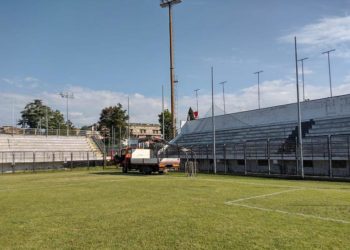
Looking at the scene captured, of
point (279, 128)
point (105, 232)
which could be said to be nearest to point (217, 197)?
point (105, 232)

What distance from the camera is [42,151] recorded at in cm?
4562

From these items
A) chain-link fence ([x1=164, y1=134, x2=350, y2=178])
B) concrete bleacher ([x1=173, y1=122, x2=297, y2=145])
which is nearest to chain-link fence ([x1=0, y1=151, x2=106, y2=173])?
concrete bleacher ([x1=173, y1=122, x2=297, y2=145])

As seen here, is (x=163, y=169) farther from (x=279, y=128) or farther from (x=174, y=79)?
(x=174, y=79)

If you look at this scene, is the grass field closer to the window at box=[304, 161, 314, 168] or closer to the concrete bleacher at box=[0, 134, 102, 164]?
the window at box=[304, 161, 314, 168]

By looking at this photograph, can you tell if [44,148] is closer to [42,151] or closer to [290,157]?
[42,151]

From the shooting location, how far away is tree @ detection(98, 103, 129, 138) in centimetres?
7684

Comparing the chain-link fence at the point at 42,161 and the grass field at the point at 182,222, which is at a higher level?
the chain-link fence at the point at 42,161

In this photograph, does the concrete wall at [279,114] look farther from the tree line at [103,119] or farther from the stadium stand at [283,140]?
the tree line at [103,119]

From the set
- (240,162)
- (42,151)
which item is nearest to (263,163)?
(240,162)

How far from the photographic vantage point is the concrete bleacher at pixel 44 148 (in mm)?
44375

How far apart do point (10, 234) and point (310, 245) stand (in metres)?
6.03

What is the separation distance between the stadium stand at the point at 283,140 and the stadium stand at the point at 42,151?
15904 millimetres

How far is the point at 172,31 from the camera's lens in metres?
51.2

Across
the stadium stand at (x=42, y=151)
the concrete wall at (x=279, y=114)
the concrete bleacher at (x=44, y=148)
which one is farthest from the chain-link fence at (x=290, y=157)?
the concrete bleacher at (x=44, y=148)
